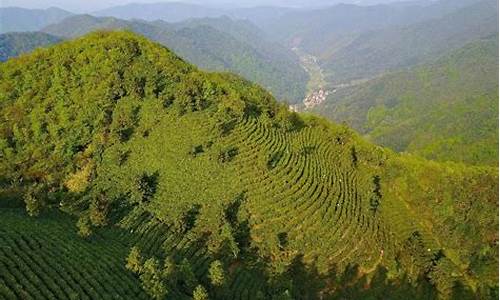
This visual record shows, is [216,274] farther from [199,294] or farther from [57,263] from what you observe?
[57,263]

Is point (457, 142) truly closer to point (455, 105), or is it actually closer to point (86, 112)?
point (455, 105)

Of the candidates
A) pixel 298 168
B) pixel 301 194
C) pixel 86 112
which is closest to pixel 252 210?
pixel 301 194

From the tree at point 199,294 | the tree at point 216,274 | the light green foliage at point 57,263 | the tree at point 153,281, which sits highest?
the light green foliage at point 57,263

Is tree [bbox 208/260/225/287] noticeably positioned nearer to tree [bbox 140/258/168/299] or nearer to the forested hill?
the forested hill

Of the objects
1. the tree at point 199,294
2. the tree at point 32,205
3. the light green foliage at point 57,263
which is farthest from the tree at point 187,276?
the tree at point 32,205

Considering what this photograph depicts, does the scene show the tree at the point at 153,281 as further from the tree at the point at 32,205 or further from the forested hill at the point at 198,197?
the tree at the point at 32,205

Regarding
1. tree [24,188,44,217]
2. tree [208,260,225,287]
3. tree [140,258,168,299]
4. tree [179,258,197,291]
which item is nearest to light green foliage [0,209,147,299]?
tree [24,188,44,217]

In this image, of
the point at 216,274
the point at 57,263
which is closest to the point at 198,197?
the point at 216,274
